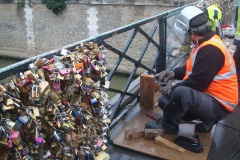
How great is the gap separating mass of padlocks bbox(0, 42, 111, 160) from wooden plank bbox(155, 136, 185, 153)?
60 cm

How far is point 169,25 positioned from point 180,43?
0.93m

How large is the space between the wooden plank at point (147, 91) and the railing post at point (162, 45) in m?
0.85

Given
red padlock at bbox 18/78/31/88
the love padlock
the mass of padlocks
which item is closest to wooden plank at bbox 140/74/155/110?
the mass of padlocks

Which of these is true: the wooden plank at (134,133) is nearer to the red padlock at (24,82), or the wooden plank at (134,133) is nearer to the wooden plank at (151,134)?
the wooden plank at (151,134)

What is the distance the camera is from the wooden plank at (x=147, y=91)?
3109mm

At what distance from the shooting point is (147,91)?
10.5ft

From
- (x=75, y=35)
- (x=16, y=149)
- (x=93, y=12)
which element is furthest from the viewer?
(x=75, y=35)

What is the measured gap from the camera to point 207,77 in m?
2.38

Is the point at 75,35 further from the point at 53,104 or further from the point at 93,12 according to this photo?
the point at 53,104

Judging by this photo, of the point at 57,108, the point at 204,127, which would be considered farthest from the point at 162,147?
the point at 57,108

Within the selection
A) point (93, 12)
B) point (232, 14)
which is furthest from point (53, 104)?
point (93, 12)

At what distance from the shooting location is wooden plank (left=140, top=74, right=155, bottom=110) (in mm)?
3109

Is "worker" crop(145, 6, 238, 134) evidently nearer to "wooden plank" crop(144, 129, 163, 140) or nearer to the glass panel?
"wooden plank" crop(144, 129, 163, 140)

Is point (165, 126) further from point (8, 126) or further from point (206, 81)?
point (8, 126)
